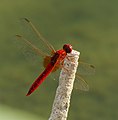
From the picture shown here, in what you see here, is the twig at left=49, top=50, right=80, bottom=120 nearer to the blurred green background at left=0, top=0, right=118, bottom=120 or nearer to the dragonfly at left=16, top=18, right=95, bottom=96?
the dragonfly at left=16, top=18, right=95, bottom=96

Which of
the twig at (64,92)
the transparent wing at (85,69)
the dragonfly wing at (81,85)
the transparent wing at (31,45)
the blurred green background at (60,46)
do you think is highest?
the blurred green background at (60,46)

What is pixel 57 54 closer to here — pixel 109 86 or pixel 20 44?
pixel 20 44

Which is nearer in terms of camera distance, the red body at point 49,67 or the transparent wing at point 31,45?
the red body at point 49,67

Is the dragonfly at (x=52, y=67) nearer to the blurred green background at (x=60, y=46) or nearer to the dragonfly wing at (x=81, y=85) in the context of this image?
the dragonfly wing at (x=81, y=85)

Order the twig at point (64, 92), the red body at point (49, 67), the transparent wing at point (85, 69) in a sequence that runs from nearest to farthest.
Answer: the twig at point (64, 92) → the red body at point (49, 67) → the transparent wing at point (85, 69)

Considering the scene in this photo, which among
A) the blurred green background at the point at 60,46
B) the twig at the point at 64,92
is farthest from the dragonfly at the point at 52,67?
the blurred green background at the point at 60,46

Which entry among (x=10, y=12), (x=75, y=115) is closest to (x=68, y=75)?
(x=75, y=115)

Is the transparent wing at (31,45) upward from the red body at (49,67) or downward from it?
upward
